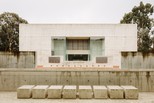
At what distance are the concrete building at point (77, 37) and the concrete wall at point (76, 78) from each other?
27.9m

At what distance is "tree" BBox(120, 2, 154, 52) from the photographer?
2238 inches

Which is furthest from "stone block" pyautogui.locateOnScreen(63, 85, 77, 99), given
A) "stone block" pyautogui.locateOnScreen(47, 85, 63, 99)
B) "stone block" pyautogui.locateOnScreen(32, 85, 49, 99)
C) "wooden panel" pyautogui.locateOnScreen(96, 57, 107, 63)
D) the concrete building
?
the concrete building

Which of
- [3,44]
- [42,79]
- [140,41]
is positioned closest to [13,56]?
[42,79]

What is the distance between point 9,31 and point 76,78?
42.6 meters

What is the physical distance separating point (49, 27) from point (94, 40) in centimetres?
772

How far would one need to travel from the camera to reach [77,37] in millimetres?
48188

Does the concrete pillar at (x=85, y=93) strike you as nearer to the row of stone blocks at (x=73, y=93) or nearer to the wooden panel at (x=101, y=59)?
the row of stone blocks at (x=73, y=93)

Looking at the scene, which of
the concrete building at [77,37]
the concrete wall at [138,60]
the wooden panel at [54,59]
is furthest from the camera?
the concrete building at [77,37]

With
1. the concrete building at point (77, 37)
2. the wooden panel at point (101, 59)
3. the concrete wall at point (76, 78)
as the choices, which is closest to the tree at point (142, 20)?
the concrete building at point (77, 37)

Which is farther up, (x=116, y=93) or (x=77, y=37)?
(x=77, y=37)

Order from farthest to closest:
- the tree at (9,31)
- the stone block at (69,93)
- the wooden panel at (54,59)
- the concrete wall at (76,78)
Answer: the tree at (9,31)
the wooden panel at (54,59)
the concrete wall at (76,78)
the stone block at (69,93)

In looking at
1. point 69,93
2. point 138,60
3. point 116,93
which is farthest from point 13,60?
point 116,93

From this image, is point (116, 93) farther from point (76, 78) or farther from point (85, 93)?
point (76, 78)

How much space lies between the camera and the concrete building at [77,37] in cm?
4619
